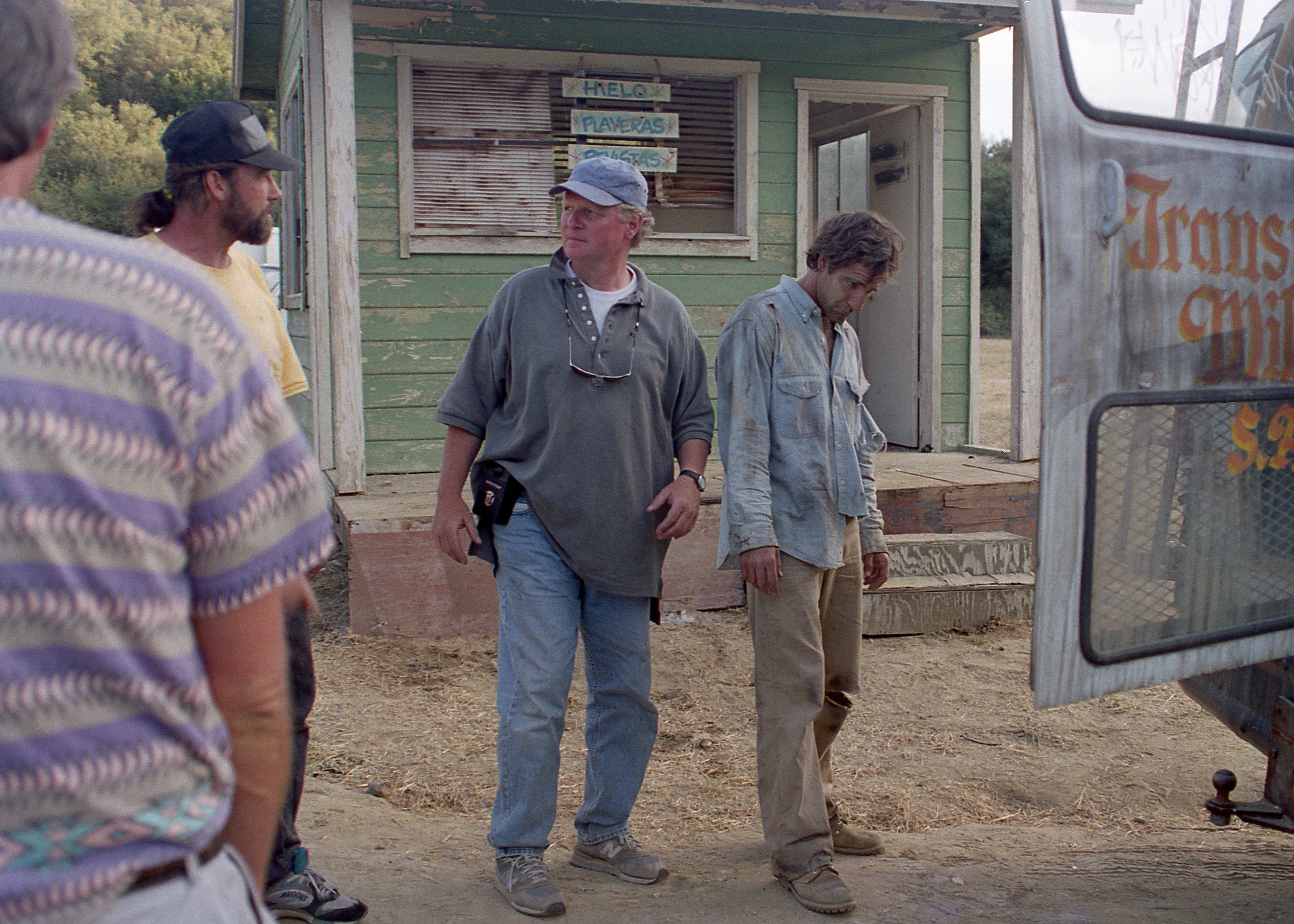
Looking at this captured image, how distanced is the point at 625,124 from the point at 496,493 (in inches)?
190

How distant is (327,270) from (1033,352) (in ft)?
13.8

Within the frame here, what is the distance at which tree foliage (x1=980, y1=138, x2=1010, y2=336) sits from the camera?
75.6 feet

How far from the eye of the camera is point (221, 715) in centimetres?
113

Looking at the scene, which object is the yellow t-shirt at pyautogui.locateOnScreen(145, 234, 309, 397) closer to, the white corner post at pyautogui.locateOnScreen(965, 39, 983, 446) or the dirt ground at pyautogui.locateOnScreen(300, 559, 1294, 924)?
the dirt ground at pyautogui.locateOnScreen(300, 559, 1294, 924)

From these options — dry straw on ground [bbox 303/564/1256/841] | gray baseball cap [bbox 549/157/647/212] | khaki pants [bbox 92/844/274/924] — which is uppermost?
gray baseball cap [bbox 549/157/647/212]

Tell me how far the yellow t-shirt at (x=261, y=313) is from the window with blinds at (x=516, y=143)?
4.20 m

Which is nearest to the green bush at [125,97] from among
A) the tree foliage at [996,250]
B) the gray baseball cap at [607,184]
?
the tree foliage at [996,250]

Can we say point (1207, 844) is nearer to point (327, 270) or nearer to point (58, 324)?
point (58, 324)

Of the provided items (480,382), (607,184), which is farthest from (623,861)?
(607,184)

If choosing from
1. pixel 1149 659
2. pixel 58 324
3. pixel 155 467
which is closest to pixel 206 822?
pixel 155 467

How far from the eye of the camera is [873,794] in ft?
13.3

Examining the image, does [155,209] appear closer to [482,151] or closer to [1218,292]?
[1218,292]

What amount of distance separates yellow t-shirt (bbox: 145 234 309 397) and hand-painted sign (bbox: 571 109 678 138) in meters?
4.58

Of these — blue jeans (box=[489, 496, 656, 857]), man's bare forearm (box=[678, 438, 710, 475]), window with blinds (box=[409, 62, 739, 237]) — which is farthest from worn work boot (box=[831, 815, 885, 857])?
window with blinds (box=[409, 62, 739, 237])
